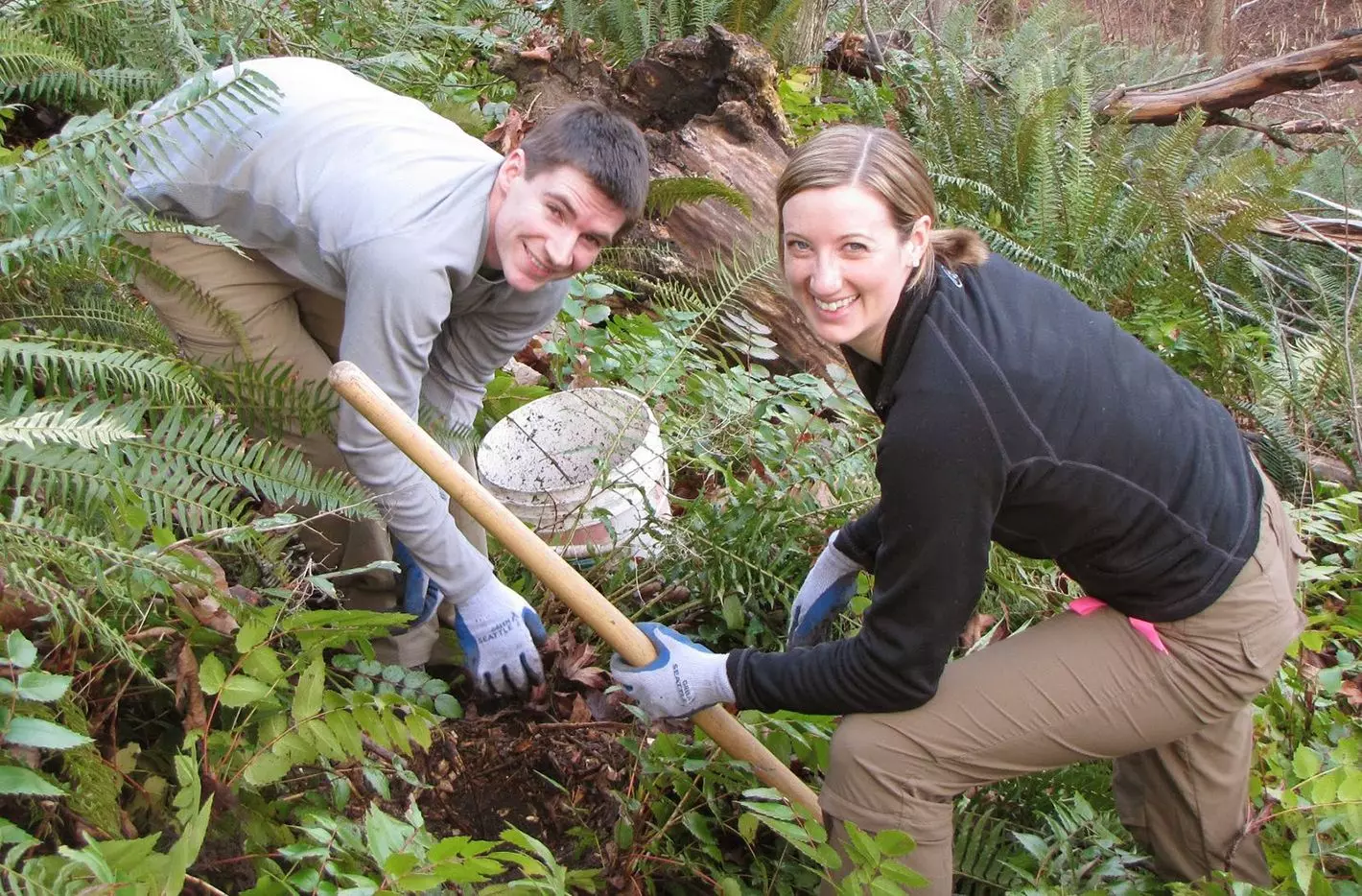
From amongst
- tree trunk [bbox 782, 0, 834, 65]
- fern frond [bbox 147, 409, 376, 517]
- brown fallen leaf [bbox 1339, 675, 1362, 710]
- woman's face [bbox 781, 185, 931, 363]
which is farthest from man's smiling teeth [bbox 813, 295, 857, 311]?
tree trunk [bbox 782, 0, 834, 65]

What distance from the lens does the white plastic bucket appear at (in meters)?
3.14

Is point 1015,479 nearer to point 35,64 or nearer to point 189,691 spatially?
point 189,691

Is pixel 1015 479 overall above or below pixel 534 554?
above

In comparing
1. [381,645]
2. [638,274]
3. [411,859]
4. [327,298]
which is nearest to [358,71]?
[638,274]

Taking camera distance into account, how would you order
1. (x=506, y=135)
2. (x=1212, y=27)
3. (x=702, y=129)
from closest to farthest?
1. (x=506, y=135)
2. (x=702, y=129)
3. (x=1212, y=27)

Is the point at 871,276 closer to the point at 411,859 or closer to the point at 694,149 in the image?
the point at 411,859

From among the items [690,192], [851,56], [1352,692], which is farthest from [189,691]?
[851,56]

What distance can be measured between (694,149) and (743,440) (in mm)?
1752

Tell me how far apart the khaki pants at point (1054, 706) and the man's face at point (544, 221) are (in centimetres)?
117

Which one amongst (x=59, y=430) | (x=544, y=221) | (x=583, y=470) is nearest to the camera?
(x=59, y=430)

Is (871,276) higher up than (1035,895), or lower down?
higher up

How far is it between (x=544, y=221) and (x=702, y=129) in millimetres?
2585

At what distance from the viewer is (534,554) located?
2125mm

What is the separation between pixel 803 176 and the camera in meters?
2.04
